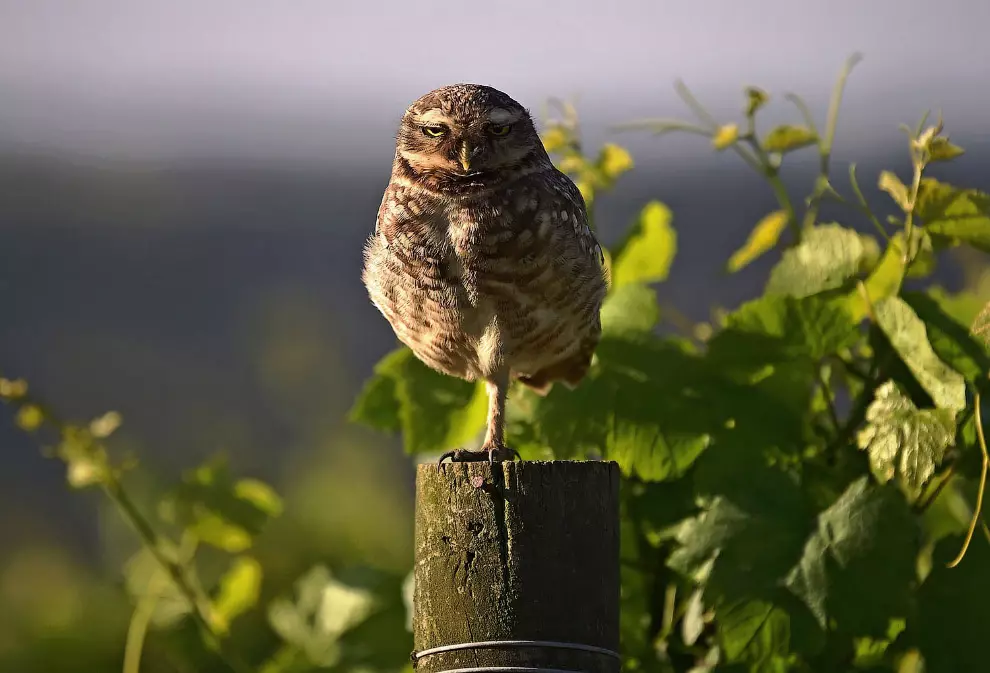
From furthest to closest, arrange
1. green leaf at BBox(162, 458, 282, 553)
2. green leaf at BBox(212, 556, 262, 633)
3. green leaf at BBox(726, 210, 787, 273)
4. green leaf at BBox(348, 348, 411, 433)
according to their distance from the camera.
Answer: green leaf at BBox(212, 556, 262, 633) < green leaf at BBox(162, 458, 282, 553) < green leaf at BBox(348, 348, 411, 433) < green leaf at BBox(726, 210, 787, 273)

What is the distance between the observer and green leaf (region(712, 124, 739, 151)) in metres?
3.65

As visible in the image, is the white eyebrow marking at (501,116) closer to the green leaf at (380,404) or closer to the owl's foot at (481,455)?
the owl's foot at (481,455)

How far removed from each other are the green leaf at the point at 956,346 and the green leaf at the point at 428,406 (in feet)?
4.45

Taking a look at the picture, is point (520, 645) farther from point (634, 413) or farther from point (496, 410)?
point (634, 413)

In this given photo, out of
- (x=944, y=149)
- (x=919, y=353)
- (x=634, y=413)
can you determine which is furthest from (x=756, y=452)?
(x=944, y=149)

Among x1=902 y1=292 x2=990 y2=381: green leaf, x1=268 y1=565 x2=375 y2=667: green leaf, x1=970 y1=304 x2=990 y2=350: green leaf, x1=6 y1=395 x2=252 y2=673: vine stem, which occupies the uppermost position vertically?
x1=970 y1=304 x2=990 y2=350: green leaf

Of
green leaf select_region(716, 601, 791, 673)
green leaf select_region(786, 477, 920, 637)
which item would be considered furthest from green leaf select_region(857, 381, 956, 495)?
green leaf select_region(716, 601, 791, 673)

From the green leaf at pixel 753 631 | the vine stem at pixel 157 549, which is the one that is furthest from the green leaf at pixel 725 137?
the vine stem at pixel 157 549

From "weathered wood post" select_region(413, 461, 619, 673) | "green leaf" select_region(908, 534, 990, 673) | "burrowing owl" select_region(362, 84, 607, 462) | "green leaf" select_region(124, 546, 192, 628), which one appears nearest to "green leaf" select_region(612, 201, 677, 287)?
"burrowing owl" select_region(362, 84, 607, 462)

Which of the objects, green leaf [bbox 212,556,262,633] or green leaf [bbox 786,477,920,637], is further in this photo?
green leaf [bbox 212,556,262,633]

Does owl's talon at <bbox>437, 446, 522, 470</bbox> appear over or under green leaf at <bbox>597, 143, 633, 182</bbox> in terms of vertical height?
under

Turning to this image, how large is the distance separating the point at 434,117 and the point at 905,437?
1.47 metres

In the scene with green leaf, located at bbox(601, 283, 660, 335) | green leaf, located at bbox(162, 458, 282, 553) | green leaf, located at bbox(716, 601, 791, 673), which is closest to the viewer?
green leaf, located at bbox(716, 601, 791, 673)

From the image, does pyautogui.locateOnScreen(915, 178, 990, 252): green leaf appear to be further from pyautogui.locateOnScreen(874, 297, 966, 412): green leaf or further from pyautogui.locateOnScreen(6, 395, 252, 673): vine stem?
pyautogui.locateOnScreen(6, 395, 252, 673): vine stem
